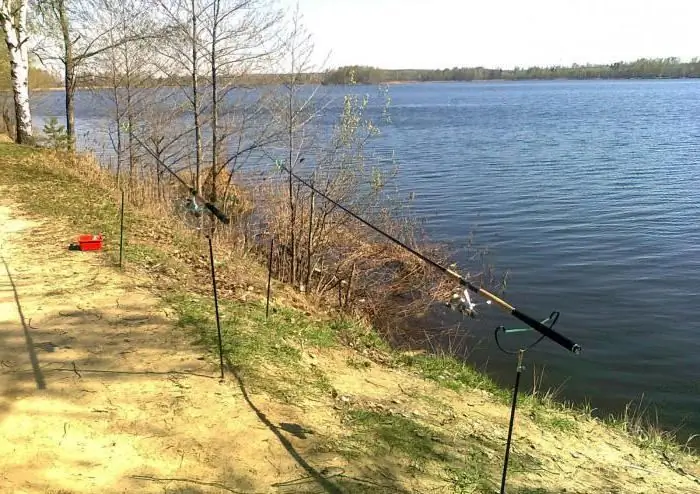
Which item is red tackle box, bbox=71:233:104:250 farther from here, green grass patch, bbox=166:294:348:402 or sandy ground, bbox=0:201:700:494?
green grass patch, bbox=166:294:348:402

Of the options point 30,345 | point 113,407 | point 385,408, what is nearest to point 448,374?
point 385,408

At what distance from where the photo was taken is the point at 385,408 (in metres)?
5.41

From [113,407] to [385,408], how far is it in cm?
236

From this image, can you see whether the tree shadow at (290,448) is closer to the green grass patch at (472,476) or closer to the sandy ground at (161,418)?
the sandy ground at (161,418)

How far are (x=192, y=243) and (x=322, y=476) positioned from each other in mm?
6745

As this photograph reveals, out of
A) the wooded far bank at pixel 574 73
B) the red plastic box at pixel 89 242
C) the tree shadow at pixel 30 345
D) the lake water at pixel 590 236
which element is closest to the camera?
the tree shadow at pixel 30 345

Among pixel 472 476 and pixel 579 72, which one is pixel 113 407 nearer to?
pixel 472 476

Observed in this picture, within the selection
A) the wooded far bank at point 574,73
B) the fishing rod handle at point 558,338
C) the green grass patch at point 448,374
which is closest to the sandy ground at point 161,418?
the green grass patch at point 448,374

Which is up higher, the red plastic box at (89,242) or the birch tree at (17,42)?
the birch tree at (17,42)

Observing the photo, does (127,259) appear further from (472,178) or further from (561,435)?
(472,178)

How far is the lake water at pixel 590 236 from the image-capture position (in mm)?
8930

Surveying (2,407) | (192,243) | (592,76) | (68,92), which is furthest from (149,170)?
(592,76)

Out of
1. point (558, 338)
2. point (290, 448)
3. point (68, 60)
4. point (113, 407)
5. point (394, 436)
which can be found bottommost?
point (394, 436)

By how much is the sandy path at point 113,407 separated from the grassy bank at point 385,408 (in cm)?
32
